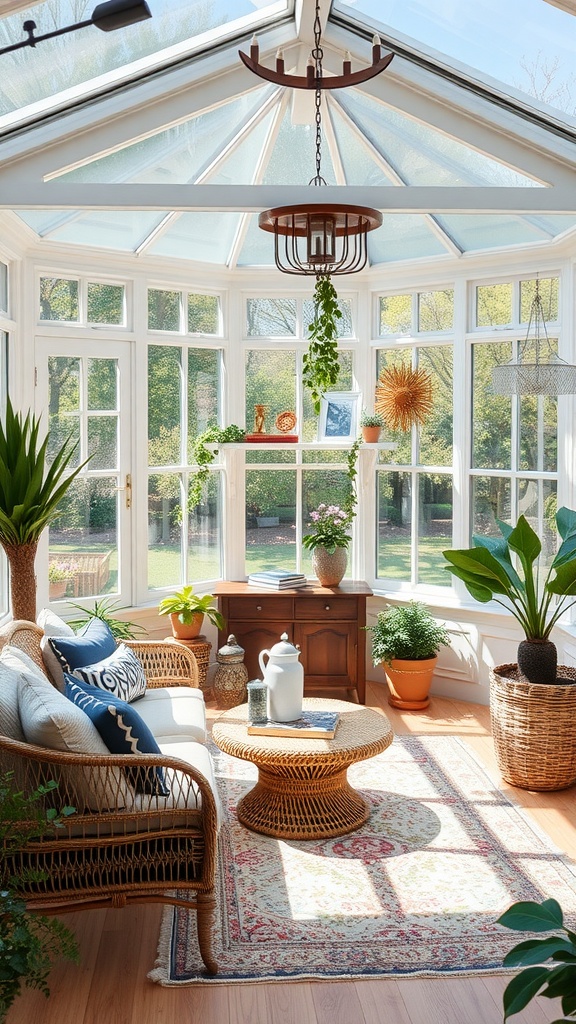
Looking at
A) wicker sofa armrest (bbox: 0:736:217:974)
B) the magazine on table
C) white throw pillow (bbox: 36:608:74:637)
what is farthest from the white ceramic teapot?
wicker sofa armrest (bbox: 0:736:217:974)

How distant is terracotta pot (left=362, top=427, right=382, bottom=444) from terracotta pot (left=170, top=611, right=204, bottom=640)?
158 cm

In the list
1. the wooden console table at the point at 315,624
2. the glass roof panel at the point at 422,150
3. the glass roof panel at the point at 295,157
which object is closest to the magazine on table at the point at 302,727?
the wooden console table at the point at 315,624

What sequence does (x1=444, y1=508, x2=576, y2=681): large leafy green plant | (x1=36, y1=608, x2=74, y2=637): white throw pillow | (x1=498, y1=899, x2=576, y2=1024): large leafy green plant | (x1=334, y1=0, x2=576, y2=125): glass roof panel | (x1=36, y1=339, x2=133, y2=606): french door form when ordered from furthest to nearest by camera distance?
(x1=36, y1=339, x2=133, y2=606): french door < (x1=444, y1=508, x2=576, y2=681): large leafy green plant < (x1=36, y1=608, x2=74, y2=637): white throw pillow < (x1=334, y1=0, x2=576, y2=125): glass roof panel < (x1=498, y1=899, x2=576, y2=1024): large leafy green plant

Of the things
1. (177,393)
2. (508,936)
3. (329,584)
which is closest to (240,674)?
(329,584)

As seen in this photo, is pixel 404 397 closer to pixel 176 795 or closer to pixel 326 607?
pixel 326 607

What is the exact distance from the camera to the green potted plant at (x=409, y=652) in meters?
5.84

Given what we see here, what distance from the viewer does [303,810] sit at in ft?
13.1

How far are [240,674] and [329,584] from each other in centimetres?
83

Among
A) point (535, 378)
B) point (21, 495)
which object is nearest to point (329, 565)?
point (535, 378)

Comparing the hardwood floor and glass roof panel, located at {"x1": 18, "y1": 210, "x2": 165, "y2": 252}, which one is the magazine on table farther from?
glass roof panel, located at {"x1": 18, "y1": 210, "x2": 165, "y2": 252}

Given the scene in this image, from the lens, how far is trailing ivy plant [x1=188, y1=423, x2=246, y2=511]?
628cm

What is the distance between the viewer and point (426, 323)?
6.24 m

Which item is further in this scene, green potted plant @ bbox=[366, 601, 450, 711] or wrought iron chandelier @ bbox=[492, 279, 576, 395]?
green potted plant @ bbox=[366, 601, 450, 711]

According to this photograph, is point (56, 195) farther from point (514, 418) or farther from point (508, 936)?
point (508, 936)
